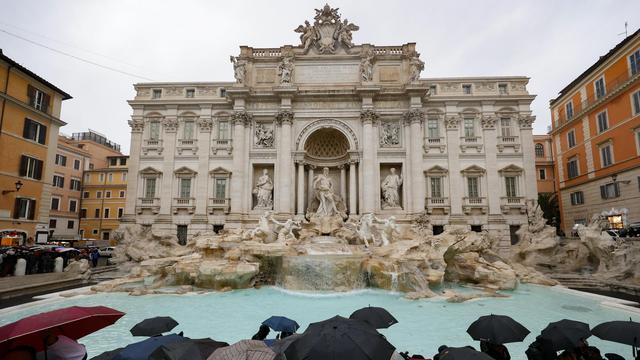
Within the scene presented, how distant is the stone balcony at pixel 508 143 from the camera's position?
2469cm

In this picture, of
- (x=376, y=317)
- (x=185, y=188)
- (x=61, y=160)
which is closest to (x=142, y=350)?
(x=376, y=317)

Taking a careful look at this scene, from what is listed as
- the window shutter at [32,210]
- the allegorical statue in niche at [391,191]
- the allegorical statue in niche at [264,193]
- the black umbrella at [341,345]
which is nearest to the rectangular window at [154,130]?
the window shutter at [32,210]

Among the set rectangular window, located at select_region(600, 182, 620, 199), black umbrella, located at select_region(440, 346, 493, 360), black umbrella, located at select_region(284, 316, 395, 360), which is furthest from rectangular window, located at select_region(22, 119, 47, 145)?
rectangular window, located at select_region(600, 182, 620, 199)

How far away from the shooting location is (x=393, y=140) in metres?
24.9

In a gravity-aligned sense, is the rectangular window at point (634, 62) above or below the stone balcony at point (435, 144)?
above

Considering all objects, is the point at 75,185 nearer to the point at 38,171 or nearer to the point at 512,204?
the point at 38,171

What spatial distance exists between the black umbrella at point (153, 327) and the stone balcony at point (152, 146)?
2325 centimetres

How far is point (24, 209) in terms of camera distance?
817 inches

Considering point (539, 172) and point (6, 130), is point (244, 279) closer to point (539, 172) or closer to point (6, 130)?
point (6, 130)

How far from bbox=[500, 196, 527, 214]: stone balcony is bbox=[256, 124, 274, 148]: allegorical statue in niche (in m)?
18.0

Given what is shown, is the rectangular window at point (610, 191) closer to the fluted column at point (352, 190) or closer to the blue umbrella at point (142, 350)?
the fluted column at point (352, 190)

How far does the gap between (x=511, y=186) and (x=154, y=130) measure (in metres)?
28.4

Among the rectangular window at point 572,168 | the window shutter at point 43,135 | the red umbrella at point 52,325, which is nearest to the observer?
the red umbrella at point 52,325

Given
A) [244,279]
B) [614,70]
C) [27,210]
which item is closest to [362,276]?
[244,279]
